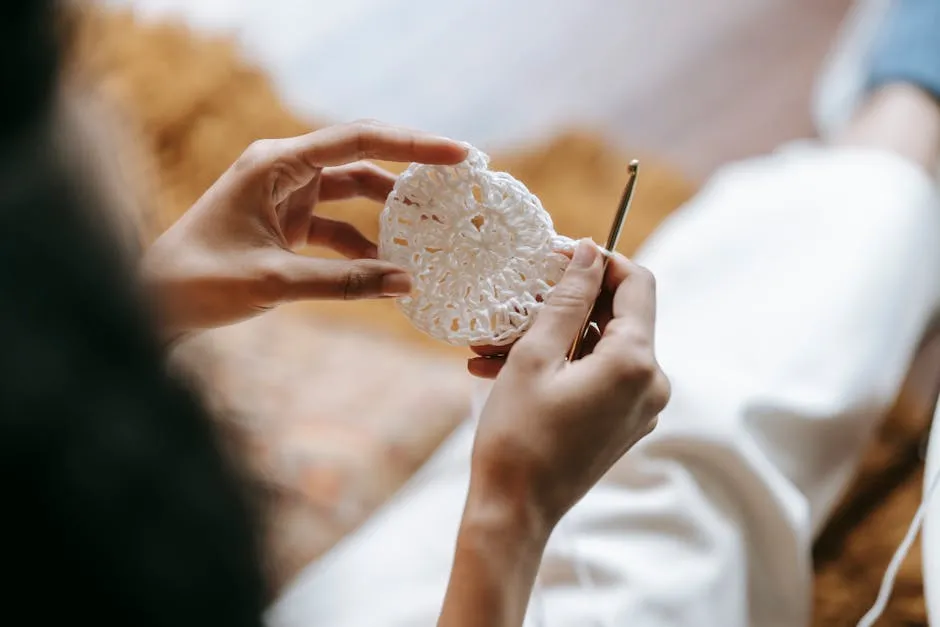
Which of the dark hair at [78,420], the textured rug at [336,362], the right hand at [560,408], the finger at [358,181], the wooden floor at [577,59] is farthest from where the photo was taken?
the wooden floor at [577,59]

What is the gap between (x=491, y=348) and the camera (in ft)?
1.57

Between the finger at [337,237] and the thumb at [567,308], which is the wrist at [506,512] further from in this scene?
the finger at [337,237]

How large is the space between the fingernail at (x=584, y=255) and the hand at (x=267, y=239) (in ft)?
0.25

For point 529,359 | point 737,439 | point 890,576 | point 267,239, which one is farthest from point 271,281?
point 890,576

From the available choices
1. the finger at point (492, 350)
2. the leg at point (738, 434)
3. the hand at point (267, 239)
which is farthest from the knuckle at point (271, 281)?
the leg at point (738, 434)

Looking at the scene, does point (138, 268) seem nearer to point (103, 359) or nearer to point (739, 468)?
point (103, 359)

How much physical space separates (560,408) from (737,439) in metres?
0.25

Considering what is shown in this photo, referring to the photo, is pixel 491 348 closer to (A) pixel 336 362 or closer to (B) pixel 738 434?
(B) pixel 738 434

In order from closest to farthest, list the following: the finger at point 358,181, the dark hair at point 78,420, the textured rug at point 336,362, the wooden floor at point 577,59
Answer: the dark hair at point 78,420
the finger at point 358,181
the textured rug at point 336,362
the wooden floor at point 577,59

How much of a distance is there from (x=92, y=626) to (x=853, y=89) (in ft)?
3.38

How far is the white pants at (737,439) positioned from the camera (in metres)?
0.59

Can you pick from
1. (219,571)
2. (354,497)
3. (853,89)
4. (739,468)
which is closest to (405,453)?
(354,497)

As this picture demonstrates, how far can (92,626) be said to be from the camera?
0.26 metres

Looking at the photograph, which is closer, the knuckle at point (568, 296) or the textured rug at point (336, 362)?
the knuckle at point (568, 296)
